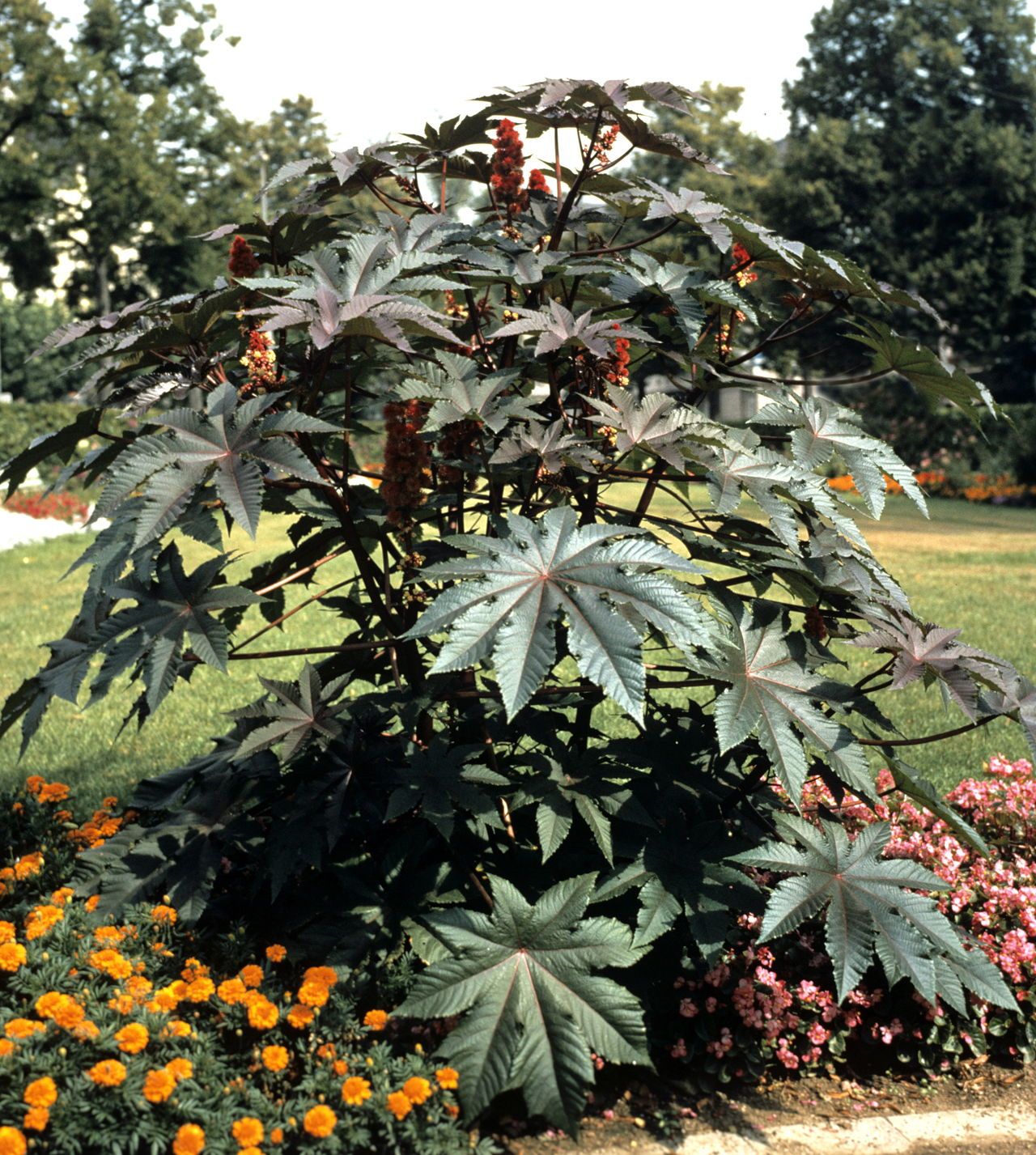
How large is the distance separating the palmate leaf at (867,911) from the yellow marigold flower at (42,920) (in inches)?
53.3

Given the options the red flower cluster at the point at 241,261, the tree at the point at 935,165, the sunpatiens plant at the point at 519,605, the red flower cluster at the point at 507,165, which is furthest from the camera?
the tree at the point at 935,165

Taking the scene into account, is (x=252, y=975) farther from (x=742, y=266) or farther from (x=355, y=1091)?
(x=742, y=266)

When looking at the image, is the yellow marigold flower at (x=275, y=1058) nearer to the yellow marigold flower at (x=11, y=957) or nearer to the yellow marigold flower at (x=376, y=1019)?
the yellow marigold flower at (x=376, y=1019)

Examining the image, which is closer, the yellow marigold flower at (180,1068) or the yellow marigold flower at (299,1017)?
the yellow marigold flower at (180,1068)

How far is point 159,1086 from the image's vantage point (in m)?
1.81

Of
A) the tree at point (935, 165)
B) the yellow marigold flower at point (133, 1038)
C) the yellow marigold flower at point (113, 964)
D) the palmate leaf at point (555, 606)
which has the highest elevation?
the tree at point (935, 165)

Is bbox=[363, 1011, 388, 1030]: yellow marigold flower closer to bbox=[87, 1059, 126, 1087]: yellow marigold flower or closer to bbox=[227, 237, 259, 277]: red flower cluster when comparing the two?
bbox=[87, 1059, 126, 1087]: yellow marigold flower

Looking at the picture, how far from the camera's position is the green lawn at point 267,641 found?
13.9 feet

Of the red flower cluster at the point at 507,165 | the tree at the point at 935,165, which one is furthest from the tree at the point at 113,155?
the red flower cluster at the point at 507,165

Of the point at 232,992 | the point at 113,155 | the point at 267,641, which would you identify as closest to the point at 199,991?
the point at 232,992

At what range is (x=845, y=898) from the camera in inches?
80.2

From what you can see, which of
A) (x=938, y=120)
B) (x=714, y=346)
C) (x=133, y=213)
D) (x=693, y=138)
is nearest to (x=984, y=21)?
(x=938, y=120)

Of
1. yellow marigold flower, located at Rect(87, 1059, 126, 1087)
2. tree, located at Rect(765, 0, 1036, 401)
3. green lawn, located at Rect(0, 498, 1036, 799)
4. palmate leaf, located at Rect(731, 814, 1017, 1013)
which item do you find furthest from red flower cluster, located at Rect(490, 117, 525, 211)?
tree, located at Rect(765, 0, 1036, 401)

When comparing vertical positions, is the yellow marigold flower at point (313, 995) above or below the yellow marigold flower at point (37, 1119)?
above
